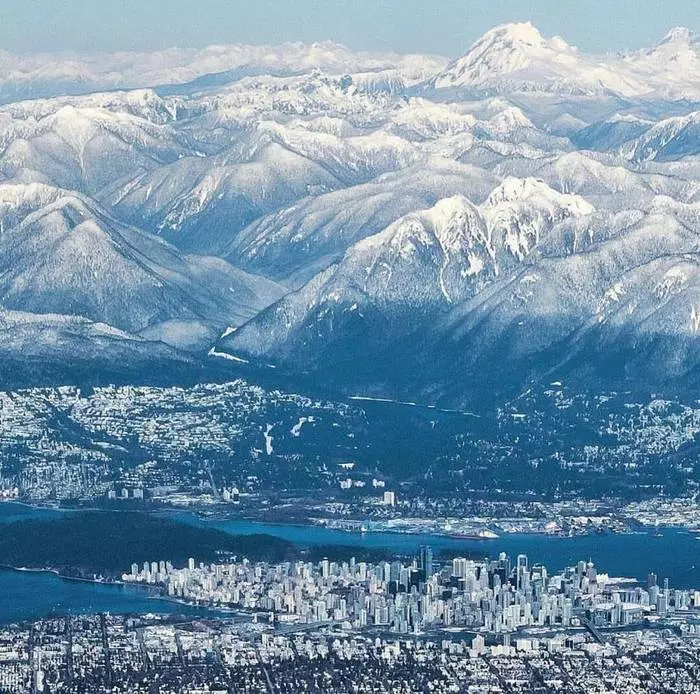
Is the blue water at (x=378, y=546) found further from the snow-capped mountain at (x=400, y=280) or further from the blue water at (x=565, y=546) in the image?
the snow-capped mountain at (x=400, y=280)

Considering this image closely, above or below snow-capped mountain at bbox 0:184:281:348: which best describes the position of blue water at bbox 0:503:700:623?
below

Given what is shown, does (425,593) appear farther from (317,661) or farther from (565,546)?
(565,546)

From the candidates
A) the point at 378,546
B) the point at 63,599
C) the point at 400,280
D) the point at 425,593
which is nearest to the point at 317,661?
the point at 425,593

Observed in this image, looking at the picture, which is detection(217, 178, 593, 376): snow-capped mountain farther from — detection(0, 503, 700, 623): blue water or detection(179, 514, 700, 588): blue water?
detection(179, 514, 700, 588): blue water

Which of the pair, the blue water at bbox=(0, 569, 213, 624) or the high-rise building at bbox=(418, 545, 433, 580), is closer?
the blue water at bbox=(0, 569, 213, 624)

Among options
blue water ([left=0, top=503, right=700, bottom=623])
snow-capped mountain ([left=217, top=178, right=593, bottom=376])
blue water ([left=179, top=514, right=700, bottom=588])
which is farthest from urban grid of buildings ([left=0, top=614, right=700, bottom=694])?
snow-capped mountain ([left=217, top=178, right=593, bottom=376])

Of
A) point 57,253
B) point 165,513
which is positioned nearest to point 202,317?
point 57,253

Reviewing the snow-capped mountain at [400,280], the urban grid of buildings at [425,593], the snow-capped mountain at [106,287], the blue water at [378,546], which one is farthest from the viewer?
the snow-capped mountain at [106,287]

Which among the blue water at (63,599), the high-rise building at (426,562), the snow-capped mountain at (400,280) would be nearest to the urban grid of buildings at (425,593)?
the high-rise building at (426,562)
